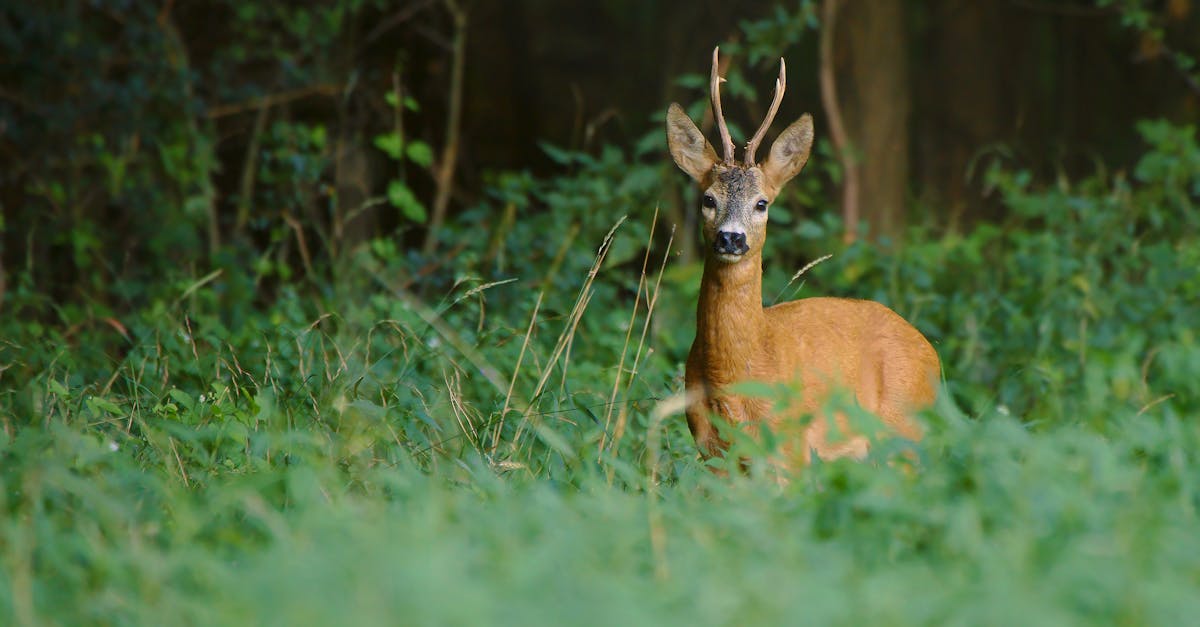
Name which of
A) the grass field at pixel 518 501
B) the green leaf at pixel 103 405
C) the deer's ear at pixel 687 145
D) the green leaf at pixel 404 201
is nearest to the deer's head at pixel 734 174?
the deer's ear at pixel 687 145

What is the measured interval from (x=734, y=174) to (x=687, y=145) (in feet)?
1.36

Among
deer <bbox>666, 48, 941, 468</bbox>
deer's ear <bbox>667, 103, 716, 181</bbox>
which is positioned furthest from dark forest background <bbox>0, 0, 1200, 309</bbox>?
deer <bbox>666, 48, 941, 468</bbox>

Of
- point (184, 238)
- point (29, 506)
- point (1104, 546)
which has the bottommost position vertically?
point (184, 238)

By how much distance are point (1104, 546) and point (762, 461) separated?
0.83 meters

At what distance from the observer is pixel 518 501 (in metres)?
3.56

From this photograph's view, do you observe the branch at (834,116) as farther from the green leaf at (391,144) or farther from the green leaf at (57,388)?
the green leaf at (57,388)

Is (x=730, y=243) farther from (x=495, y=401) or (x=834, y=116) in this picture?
(x=834, y=116)

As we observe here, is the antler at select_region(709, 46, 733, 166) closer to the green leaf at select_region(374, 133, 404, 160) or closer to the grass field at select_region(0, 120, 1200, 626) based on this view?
the grass field at select_region(0, 120, 1200, 626)

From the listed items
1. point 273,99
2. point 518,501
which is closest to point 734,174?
point 518,501

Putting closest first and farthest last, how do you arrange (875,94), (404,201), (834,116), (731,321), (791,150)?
(731,321), (791,150), (404,201), (834,116), (875,94)

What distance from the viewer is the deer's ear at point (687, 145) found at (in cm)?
543

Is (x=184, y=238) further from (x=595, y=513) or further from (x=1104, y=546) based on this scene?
(x=1104, y=546)

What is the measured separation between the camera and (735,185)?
5074 millimetres

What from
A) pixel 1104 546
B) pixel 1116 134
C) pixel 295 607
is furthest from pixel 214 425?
pixel 1116 134
